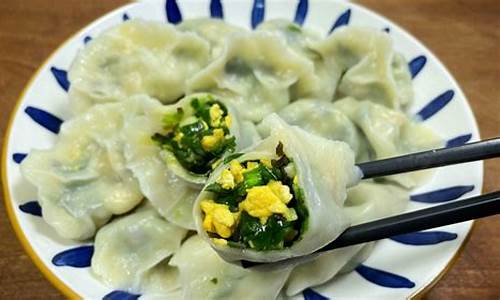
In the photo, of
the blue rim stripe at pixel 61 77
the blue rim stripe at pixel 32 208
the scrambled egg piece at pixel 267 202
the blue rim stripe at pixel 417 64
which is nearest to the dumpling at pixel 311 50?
the blue rim stripe at pixel 417 64

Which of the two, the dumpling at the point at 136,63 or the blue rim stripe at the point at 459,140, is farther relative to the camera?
the dumpling at the point at 136,63

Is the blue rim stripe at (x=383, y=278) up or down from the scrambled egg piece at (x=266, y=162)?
down

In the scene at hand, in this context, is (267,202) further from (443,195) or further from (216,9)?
(216,9)

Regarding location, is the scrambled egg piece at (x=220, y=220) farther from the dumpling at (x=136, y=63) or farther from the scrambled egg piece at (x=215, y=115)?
the dumpling at (x=136, y=63)

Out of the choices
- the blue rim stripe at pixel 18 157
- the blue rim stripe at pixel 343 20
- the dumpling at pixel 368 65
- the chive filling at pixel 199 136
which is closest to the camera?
the chive filling at pixel 199 136

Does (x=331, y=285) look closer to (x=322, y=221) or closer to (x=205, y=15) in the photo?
(x=322, y=221)

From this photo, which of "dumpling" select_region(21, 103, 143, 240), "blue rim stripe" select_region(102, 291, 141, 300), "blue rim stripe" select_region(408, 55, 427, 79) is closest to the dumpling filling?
"blue rim stripe" select_region(102, 291, 141, 300)

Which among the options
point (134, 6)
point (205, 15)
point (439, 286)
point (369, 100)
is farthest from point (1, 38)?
point (439, 286)

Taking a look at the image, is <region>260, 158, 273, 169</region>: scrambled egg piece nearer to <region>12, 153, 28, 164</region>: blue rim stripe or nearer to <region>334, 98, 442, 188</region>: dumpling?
<region>334, 98, 442, 188</region>: dumpling
